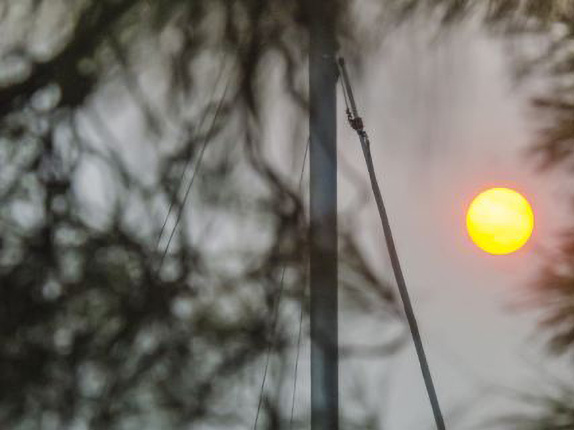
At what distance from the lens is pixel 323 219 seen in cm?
322

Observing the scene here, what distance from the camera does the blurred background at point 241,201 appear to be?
3.17m

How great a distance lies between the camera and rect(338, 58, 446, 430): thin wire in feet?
10.5

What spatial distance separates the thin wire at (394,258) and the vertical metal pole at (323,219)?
A: 0.18 ft

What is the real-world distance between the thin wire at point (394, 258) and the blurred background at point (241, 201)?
0.02m

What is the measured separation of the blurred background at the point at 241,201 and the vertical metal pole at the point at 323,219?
28 millimetres

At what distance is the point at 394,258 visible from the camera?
10.6 ft

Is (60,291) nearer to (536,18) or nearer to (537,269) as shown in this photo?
(537,269)

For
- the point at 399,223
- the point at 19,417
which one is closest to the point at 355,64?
the point at 399,223

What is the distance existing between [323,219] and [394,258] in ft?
0.77

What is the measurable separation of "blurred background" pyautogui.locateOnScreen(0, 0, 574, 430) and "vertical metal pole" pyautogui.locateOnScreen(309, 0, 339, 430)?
28 millimetres

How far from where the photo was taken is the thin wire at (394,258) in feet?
10.5

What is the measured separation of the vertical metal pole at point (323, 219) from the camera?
3180 millimetres

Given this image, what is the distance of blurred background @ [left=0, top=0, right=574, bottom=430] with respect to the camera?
10.4ft

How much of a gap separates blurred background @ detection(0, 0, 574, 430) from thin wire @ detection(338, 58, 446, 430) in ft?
0.08
